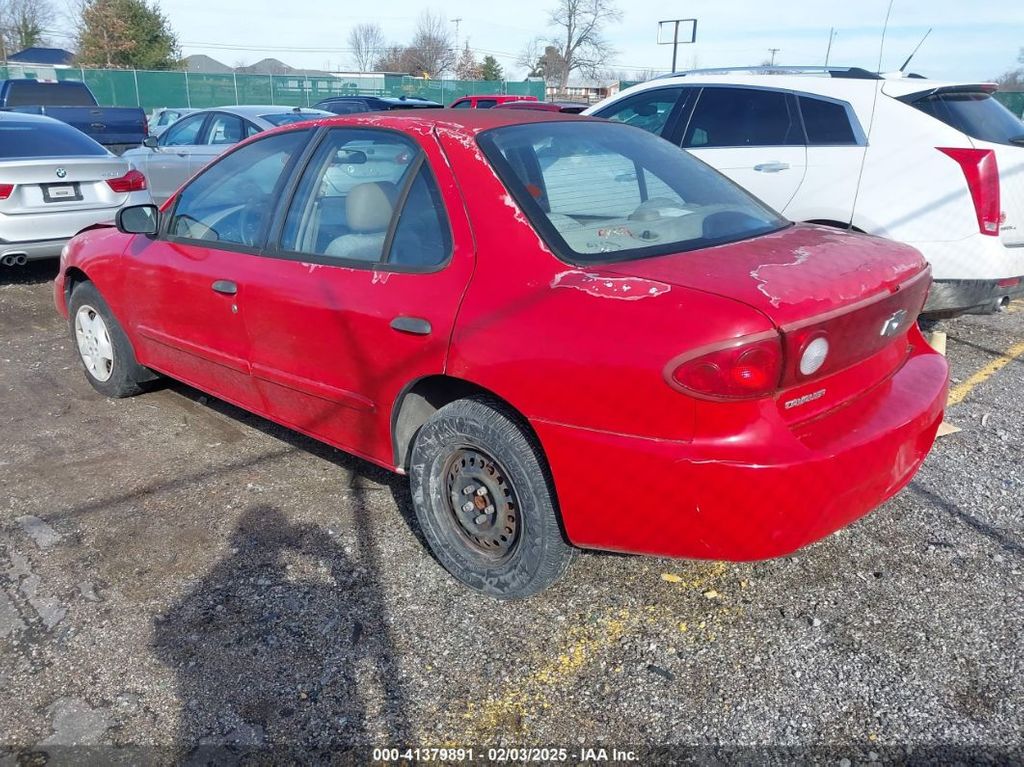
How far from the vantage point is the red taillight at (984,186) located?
4.95 meters

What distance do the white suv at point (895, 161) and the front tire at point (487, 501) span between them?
11.2ft

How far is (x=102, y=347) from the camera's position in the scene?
→ 4.96 m

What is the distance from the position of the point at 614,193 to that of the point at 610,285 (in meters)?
0.82

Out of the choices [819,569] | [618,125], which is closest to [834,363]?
[819,569]

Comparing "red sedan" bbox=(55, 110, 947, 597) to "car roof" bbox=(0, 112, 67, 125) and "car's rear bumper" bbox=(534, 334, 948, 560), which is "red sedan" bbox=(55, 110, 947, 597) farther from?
"car roof" bbox=(0, 112, 67, 125)

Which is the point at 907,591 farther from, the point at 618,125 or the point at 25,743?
the point at 25,743

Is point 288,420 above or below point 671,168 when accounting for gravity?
below

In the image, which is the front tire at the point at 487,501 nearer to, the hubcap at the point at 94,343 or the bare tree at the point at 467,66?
the hubcap at the point at 94,343

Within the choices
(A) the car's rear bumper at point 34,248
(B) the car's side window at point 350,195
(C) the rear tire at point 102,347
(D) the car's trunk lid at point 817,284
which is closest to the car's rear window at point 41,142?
(A) the car's rear bumper at point 34,248

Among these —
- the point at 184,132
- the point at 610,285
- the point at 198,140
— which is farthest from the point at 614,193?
the point at 184,132

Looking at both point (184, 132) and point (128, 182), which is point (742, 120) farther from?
point (184, 132)

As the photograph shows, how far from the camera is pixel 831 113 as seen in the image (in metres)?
5.53

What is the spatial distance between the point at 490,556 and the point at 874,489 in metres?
1.31

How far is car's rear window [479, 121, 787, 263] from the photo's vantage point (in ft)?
9.26
